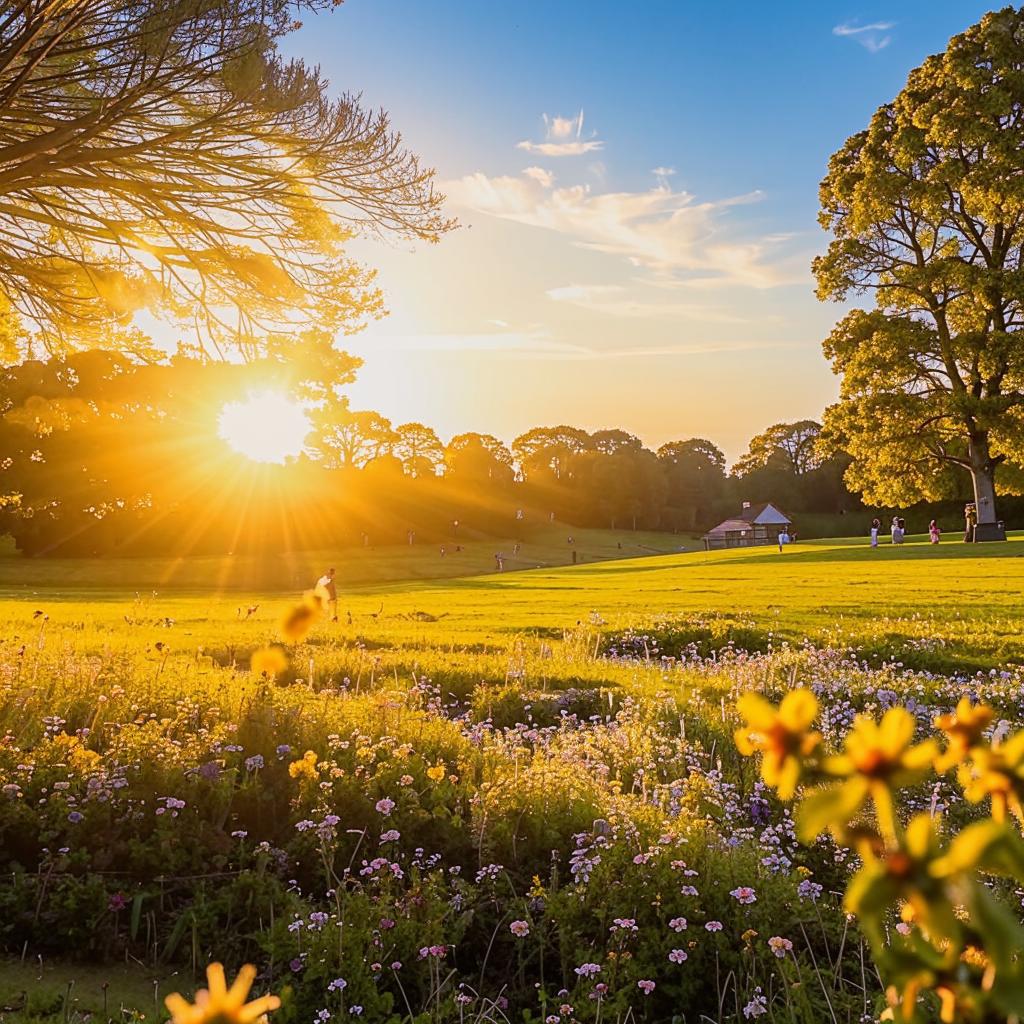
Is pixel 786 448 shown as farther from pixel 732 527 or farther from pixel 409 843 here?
pixel 409 843

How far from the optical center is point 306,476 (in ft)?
226

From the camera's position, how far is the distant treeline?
132ft

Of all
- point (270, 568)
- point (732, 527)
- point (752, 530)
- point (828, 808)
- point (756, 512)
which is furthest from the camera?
point (756, 512)

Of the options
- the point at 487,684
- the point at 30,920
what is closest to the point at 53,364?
the point at 487,684

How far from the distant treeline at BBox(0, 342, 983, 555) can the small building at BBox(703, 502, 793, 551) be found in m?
4.88

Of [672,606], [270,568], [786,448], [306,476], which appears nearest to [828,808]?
[672,606]

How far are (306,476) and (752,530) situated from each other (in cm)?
4078

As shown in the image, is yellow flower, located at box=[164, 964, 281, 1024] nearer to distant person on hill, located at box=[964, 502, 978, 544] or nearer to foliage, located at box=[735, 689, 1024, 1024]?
foliage, located at box=[735, 689, 1024, 1024]

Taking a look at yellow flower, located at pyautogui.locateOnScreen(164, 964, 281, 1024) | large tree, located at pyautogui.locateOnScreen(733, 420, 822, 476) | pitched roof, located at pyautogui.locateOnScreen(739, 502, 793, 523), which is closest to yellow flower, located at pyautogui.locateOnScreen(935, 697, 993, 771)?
yellow flower, located at pyautogui.locateOnScreen(164, 964, 281, 1024)

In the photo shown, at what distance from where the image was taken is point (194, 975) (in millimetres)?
3832

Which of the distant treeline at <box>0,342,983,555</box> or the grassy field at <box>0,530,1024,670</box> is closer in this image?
the grassy field at <box>0,530,1024,670</box>

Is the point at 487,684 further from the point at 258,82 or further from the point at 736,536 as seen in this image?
the point at 736,536

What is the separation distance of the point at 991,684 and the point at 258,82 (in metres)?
10.4

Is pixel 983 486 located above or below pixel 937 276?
below
